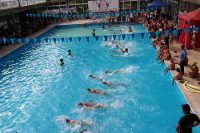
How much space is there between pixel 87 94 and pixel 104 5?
2372 centimetres

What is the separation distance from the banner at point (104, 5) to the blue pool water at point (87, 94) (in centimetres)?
1562

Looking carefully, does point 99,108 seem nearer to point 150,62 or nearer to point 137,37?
point 150,62

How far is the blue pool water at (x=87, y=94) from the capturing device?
997 centimetres

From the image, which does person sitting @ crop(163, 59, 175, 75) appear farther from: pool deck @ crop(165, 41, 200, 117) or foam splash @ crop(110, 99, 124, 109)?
foam splash @ crop(110, 99, 124, 109)

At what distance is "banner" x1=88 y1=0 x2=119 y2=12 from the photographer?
34.3 m

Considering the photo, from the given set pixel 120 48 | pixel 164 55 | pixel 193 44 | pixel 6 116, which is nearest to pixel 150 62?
pixel 164 55

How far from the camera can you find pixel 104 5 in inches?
1352

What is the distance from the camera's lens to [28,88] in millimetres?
14156

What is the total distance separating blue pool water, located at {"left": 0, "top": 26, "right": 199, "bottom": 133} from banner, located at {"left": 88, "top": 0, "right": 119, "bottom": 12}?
51.2ft

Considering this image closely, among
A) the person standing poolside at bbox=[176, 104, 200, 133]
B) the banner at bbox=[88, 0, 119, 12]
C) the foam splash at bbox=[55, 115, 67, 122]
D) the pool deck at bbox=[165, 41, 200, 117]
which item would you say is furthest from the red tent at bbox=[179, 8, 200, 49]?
the banner at bbox=[88, 0, 119, 12]

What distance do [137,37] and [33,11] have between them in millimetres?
17392

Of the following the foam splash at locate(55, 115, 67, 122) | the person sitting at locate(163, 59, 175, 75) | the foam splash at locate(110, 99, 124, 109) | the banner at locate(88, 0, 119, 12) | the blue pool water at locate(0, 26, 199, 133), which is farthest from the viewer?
the banner at locate(88, 0, 119, 12)

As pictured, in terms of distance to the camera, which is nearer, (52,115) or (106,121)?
(106,121)

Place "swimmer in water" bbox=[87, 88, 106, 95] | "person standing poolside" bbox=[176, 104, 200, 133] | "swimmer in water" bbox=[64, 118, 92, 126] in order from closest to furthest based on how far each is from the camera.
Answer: "person standing poolside" bbox=[176, 104, 200, 133] → "swimmer in water" bbox=[64, 118, 92, 126] → "swimmer in water" bbox=[87, 88, 106, 95]
